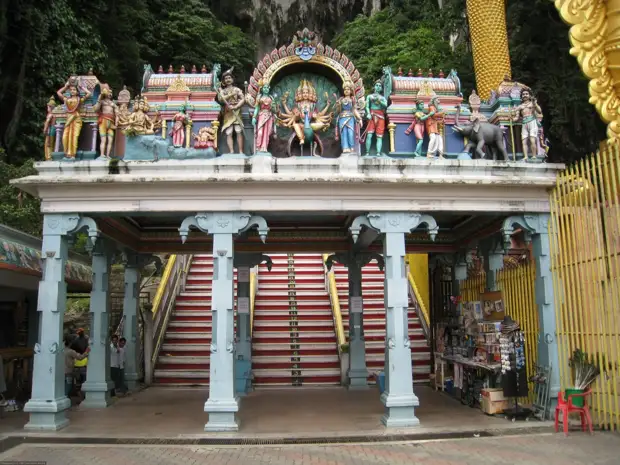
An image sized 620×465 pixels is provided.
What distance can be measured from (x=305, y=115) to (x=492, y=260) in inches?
223

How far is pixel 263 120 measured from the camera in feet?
33.6

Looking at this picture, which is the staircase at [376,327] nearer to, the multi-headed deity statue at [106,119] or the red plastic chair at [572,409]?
the red plastic chair at [572,409]

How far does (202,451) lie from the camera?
830 cm

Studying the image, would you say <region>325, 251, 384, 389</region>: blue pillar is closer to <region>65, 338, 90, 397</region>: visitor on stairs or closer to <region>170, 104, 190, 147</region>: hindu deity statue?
<region>170, 104, 190, 147</region>: hindu deity statue

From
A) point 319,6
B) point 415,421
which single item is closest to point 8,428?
point 415,421

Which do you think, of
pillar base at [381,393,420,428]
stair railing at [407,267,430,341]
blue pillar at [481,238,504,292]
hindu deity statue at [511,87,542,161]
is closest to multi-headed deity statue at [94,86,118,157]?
pillar base at [381,393,420,428]

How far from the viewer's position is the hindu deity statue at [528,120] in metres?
10.6

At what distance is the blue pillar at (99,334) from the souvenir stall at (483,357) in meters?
8.01

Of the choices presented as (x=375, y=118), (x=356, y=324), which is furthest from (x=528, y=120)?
(x=356, y=324)

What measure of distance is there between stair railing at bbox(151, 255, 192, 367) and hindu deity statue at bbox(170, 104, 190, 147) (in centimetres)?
680

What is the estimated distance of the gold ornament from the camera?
1777 centimetres

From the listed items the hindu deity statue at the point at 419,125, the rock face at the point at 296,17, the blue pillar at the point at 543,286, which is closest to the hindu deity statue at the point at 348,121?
the hindu deity statue at the point at 419,125

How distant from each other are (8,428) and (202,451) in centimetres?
395

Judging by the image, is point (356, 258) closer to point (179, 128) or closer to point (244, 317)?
point (244, 317)
